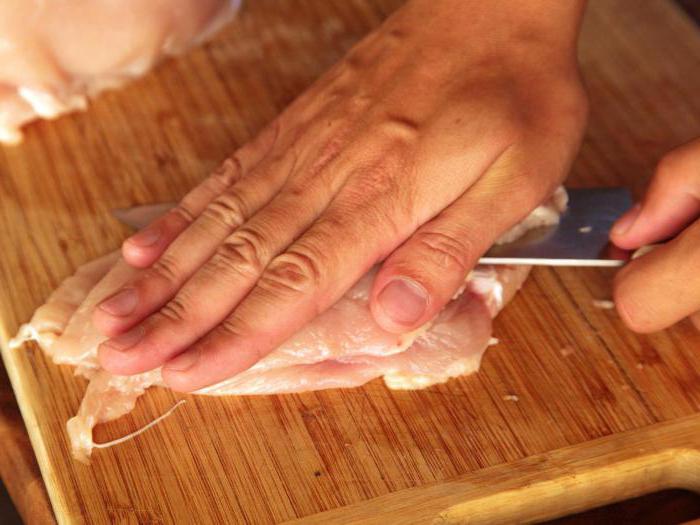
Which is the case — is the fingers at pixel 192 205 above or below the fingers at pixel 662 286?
below

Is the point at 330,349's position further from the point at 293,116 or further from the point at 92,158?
the point at 92,158

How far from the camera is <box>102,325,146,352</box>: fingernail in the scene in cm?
134

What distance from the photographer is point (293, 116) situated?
1.68 m

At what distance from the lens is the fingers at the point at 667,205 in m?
1.46

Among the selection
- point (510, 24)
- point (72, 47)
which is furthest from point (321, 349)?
point (72, 47)

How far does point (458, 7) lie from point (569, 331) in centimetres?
58

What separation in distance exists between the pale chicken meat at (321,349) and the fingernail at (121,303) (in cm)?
7

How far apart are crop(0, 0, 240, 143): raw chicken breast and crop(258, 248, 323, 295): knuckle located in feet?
2.13

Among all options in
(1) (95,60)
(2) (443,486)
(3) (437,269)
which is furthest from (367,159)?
(1) (95,60)

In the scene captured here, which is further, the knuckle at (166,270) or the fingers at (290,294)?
the knuckle at (166,270)

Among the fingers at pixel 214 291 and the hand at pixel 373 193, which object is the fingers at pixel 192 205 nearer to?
the hand at pixel 373 193

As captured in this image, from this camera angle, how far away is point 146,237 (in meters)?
1.52

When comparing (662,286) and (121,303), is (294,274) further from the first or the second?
(662,286)

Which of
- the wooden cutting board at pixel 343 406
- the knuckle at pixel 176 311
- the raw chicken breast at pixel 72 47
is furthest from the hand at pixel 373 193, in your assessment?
the raw chicken breast at pixel 72 47
